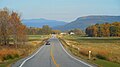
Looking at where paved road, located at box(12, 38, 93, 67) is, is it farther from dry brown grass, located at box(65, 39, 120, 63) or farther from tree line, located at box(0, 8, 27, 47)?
tree line, located at box(0, 8, 27, 47)

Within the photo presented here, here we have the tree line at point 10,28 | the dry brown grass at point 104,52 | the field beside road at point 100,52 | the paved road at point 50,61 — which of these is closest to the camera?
the paved road at point 50,61

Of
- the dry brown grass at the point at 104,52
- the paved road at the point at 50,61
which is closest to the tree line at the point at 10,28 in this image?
the dry brown grass at the point at 104,52

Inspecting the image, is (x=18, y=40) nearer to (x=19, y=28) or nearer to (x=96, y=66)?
(x=19, y=28)

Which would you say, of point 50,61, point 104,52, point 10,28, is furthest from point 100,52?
point 10,28

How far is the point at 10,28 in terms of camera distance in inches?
3073

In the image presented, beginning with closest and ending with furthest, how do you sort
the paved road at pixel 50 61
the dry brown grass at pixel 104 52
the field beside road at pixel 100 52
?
the paved road at pixel 50 61 < the field beside road at pixel 100 52 < the dry brown grass at pixel 104 52

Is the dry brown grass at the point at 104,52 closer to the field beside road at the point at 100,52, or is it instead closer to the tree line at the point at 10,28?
the field beside road at the point at 100,52

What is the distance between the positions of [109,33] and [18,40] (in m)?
126

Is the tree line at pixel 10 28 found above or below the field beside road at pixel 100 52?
above

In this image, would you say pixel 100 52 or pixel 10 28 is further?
pixel 10 28

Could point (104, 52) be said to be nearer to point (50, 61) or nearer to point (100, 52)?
point (100, 52)

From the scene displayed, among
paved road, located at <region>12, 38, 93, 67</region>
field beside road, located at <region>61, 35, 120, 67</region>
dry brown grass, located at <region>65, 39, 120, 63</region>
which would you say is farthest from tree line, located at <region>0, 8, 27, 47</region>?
paved road, located at <region>12, 38, 93, 67</region>

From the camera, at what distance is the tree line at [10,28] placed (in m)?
77.2

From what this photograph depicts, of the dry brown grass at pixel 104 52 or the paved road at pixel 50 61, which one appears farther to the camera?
the dry brown grass at pixel 104 52
